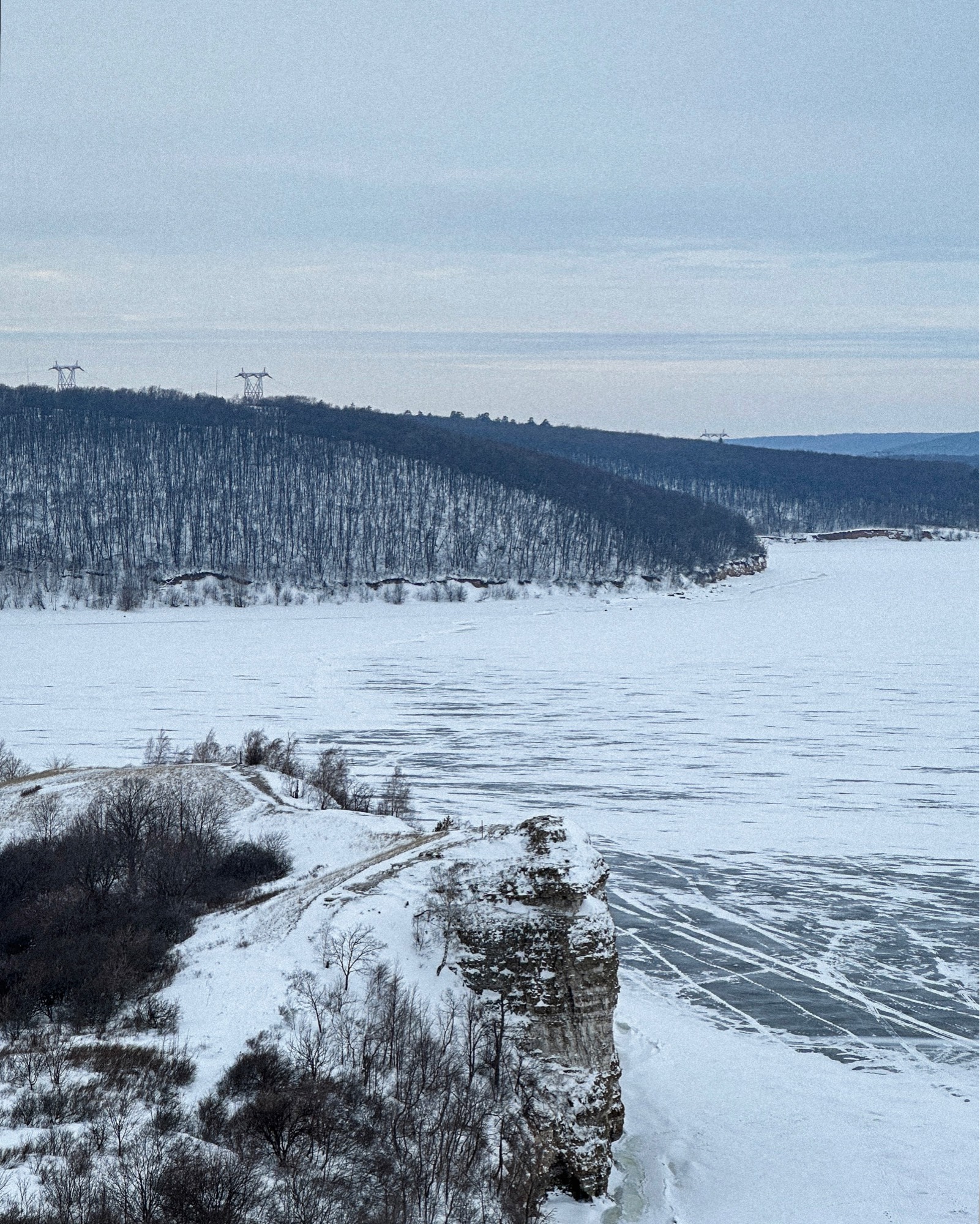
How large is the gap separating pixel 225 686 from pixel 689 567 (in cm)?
7206

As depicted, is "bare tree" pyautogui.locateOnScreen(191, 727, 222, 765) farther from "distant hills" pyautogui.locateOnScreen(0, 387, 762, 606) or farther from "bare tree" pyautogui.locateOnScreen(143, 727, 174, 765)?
"distant hills" pyautogui.locateOnScreen(0, 387, 762, 606)

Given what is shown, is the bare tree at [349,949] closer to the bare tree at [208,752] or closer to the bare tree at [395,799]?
the bare tree at [395,799]

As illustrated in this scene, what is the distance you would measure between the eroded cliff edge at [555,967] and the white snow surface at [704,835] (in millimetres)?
772

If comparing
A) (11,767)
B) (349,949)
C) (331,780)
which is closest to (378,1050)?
(349,949)

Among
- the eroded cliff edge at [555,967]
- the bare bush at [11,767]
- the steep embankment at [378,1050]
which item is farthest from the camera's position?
the bare bush at [11,767]

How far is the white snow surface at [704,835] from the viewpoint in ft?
56.2

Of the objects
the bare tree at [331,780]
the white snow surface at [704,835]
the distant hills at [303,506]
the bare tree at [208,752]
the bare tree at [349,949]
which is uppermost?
the distant hills at [303,506]

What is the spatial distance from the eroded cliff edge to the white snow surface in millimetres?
772

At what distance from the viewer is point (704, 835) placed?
2983cm

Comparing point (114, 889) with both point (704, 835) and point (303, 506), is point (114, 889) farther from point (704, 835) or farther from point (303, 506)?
point (303, 506)

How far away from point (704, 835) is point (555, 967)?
1386 centimetres

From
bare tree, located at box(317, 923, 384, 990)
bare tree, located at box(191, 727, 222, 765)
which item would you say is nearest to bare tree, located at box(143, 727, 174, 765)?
bare tree, located at box(191, 727, 222, 765)

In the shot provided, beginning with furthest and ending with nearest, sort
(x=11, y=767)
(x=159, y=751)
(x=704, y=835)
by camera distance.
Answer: (x=159, y=751)
(x=11, y=767)
(x=704, y=835)

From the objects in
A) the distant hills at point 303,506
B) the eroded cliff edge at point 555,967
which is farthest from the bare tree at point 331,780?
the distant hills at point 303,506
